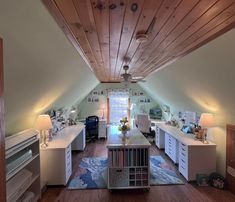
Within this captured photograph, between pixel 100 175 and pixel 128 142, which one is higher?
pixel 128 142

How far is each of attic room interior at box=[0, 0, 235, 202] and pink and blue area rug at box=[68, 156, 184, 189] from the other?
22 mm

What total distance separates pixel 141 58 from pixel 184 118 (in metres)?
2.89

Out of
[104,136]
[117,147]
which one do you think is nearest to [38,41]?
[117,147]

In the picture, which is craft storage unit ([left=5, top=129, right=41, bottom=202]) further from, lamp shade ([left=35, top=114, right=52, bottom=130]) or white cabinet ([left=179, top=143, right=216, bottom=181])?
white cabinet ([left=179, top=143, right=216, bottom=181])

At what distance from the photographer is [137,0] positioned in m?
1.28

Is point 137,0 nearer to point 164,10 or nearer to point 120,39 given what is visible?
point 164,10

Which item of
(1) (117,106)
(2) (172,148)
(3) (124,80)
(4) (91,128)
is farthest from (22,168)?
(1) (117,106)

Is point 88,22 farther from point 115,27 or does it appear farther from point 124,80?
point 124,80

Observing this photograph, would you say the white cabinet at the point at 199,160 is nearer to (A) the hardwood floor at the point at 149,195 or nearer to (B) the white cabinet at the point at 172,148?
(A) the hardwood floor at the point at 149,195

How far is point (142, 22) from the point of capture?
1.63 meters

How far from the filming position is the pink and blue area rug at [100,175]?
3625 mm

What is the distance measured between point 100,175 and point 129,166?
0.95 meters

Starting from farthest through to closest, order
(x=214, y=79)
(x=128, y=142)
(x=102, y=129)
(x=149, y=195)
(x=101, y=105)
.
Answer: (x=101, y=105) < (x=102, y=129) < (x=128, y=142) < (x=149, y=195) < (x=214, y=79)

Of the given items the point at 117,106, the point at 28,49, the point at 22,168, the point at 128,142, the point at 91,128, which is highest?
the point at 28,49
